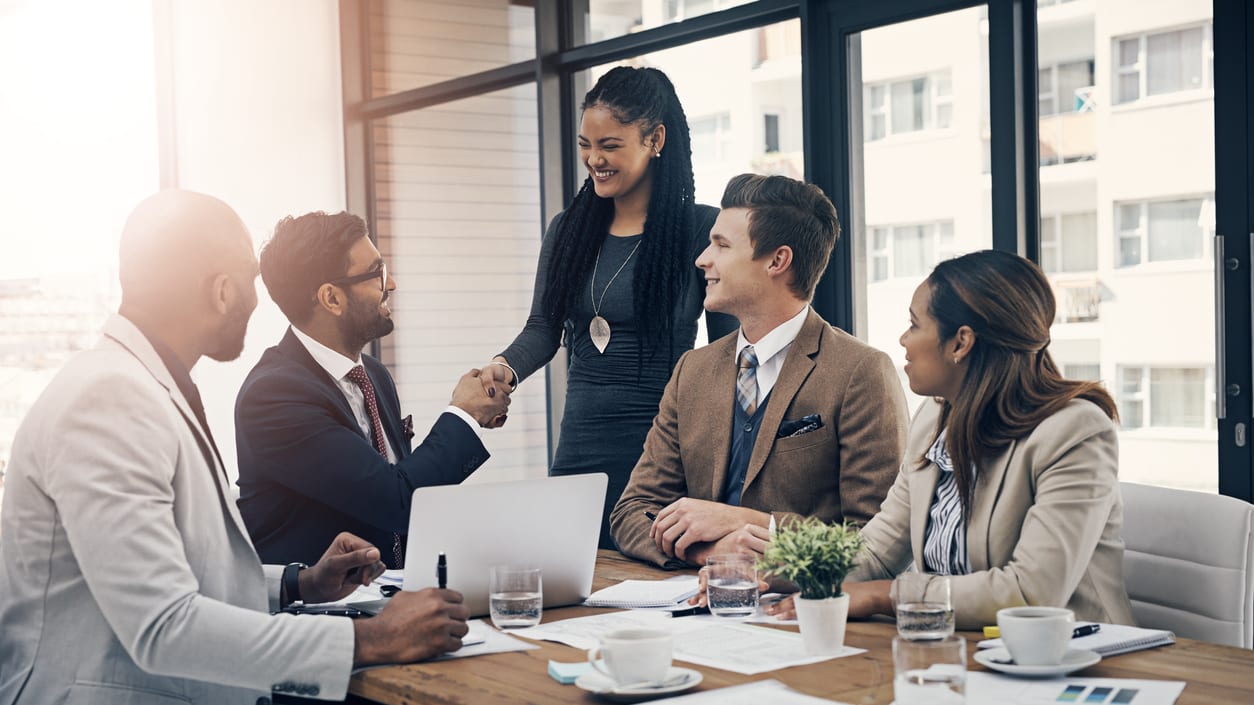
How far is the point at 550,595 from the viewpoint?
2.03 meters

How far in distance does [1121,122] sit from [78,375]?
2597mm

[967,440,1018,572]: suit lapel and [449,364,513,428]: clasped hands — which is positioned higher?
[449,364,513,428]: clasped hands

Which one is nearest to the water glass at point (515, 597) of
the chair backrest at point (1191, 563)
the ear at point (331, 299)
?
the ear at point (331, 299)

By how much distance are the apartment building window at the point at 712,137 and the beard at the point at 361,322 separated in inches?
78.2

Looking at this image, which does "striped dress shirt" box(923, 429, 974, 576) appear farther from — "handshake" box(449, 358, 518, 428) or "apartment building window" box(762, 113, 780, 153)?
"apartment building window" box(762, 113, 780, 153)

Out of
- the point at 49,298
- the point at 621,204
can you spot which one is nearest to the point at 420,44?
the point at 49,298

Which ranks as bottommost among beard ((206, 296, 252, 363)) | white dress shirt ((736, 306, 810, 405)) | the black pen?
the black pen

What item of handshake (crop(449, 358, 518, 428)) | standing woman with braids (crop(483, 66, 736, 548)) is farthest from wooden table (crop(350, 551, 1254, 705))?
standing woman with braids (crop(483, 66, 736, 548))

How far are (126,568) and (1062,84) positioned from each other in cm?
270

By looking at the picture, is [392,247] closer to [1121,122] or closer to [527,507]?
[1121,122]

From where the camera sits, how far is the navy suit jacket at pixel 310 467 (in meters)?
2.32

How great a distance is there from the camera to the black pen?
1.70 metres

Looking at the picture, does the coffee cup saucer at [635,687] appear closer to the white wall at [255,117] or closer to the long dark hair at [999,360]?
the long dark hair at [999,360]

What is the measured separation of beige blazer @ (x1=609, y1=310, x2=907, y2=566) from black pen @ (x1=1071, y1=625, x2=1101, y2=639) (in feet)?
2.18
